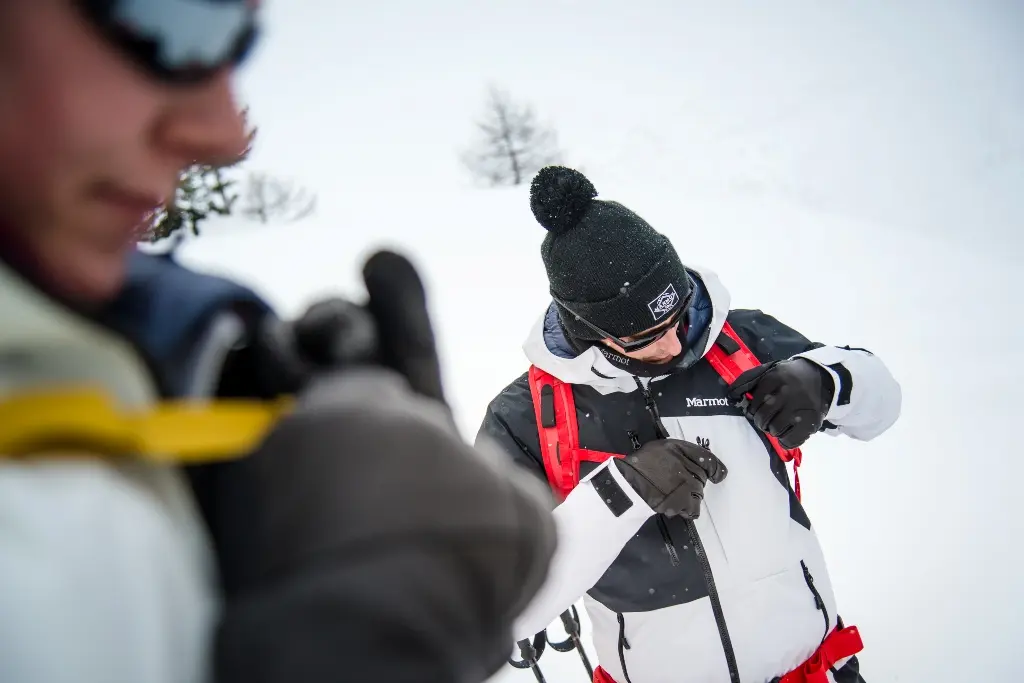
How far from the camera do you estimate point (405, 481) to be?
0.34m

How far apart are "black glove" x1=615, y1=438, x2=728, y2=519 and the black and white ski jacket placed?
0.13 ft

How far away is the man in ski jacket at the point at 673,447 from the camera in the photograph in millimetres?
1318

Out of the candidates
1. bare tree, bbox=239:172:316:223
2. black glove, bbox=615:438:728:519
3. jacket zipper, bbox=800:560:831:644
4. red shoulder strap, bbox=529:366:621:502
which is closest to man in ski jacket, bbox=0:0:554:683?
black glove, bbox=615:438:728:519

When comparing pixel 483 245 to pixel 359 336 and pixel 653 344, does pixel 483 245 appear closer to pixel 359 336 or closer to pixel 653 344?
pixel 653 344

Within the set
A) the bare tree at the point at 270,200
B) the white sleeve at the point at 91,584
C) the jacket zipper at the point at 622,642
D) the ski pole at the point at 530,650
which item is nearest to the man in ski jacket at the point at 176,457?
the white sleeve at the point at 91,584

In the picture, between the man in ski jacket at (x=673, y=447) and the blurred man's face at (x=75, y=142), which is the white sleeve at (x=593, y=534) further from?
the blurred man's face at (x=75, y=142)

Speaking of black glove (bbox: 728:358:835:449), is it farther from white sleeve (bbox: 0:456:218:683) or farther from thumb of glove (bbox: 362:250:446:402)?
white sleeve (bbox: 0:456:218:683)

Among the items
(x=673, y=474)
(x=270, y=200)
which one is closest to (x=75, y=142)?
(x=673, y=474)

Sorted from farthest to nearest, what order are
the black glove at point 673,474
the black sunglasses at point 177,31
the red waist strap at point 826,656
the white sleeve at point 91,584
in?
the red waist strap at point 826,656
the black glove at point 673,474
the black sunglasses at point 177,31
the white sleeve at point 91,584

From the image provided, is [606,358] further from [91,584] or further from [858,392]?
[91,584]

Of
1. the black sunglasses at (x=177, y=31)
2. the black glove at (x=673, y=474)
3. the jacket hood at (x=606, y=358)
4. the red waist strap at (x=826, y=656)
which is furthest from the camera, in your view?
the jacket hood at (x=606, y=358)

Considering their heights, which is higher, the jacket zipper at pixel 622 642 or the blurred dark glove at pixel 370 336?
the blurred dark glove at pixel 370 336

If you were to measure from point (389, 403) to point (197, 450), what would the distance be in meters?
0.12

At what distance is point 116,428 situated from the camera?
289 millimetres
